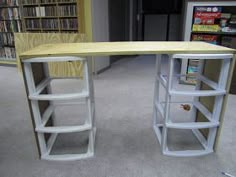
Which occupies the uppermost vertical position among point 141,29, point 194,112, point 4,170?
point 141,29

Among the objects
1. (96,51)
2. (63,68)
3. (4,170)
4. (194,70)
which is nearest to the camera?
(96,51)

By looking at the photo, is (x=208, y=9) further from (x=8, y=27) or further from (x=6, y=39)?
(x=6, y=39)

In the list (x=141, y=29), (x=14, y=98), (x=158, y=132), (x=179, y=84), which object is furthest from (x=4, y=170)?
(x=141, y=29)

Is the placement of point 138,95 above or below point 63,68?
below

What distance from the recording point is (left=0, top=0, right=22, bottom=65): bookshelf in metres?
4.29

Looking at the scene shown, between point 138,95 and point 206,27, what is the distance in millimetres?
1481

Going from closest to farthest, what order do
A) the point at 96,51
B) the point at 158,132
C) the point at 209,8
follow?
1. the point at 96,51
2. the point at 158,132
3. the point at 209,8

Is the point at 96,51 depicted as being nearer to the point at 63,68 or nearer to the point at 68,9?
the point at 63,68

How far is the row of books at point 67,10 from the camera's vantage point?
3.57m

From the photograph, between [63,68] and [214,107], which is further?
[63,68]

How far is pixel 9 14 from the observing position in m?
4.36

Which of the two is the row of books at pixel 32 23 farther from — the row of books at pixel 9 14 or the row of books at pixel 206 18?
the row of books at pixel 206 18

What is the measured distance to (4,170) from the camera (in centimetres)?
150

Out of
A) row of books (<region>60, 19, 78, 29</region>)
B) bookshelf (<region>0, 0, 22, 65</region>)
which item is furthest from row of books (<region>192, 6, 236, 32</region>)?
bookshelf (<region>0, 0, 22, 65</region>)
